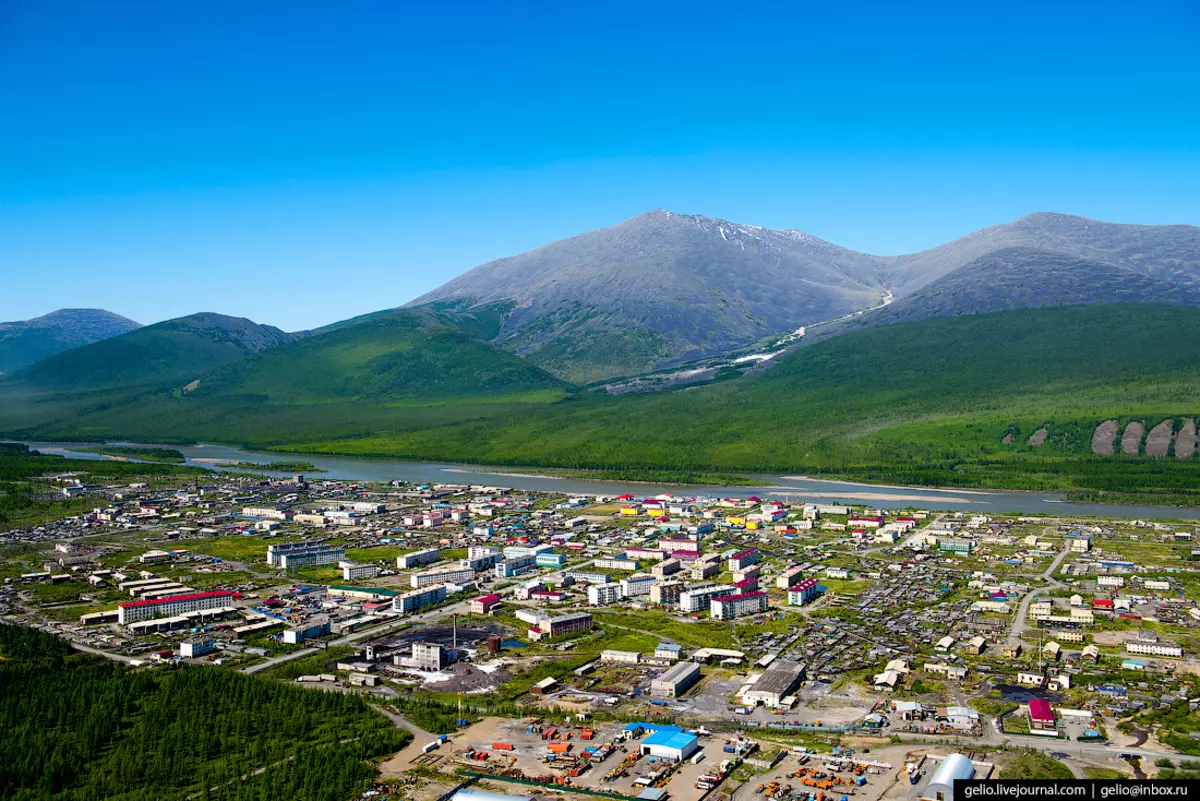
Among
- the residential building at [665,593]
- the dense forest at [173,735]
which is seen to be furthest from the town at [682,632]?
the dense forest at [173,735]

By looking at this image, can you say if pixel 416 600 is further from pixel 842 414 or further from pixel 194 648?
pixel 842 414

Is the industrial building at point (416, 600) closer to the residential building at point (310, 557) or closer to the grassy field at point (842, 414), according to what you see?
the residential building at point (310, 557)

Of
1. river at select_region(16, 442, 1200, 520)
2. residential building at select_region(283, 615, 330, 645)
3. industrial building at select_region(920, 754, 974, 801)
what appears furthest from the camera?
river at select_region(16, 442, 1200, 520)

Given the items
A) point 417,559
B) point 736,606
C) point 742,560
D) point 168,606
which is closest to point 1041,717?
point 736,606

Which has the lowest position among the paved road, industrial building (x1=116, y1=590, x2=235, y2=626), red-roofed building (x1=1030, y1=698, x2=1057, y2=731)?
the paved road

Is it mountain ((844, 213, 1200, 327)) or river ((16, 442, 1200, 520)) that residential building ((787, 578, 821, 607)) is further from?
A: mountain ((844, 213, 1200, 327))

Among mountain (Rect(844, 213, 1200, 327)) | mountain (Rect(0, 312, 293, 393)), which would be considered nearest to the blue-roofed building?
mountain (Rect(844, 213, 1200, 327))
